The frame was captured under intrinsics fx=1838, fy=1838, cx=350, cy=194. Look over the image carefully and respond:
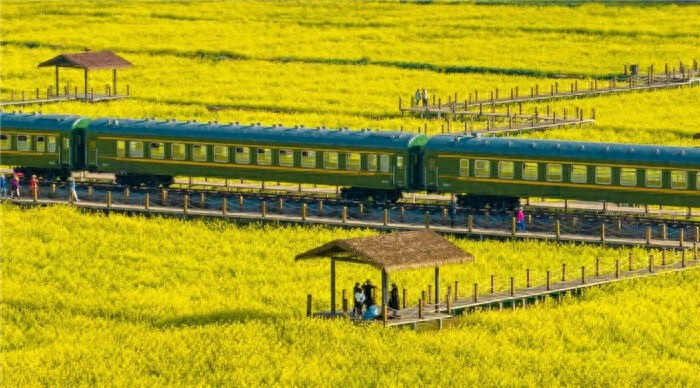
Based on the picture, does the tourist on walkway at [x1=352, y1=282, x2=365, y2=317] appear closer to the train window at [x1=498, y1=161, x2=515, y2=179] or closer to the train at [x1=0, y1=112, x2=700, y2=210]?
the train at [x1=0, y1=112, x2=700, y2=210]

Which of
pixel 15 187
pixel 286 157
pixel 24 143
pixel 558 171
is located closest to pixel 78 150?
pixel 24 143

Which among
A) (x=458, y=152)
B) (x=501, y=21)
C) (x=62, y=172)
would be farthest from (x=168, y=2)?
(x=458, y=152)

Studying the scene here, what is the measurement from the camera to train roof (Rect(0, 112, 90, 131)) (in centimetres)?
7026

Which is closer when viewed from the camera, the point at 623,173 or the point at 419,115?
the point at 623,173

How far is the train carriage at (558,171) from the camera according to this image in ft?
198

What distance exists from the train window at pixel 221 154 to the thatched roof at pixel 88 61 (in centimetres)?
2301

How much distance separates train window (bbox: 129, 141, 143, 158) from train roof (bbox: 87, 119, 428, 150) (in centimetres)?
31

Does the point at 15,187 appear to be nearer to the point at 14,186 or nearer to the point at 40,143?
the point at 14,186

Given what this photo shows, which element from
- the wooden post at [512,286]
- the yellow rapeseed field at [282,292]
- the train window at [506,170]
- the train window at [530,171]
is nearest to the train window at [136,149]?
the yellow rapeseed field at [282,292]

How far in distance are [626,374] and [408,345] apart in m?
5.40

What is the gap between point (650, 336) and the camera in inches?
1848

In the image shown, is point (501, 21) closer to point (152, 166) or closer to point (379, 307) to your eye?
point (152, 166)

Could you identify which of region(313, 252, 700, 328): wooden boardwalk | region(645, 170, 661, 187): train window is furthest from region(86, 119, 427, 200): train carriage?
region(313, 252, 700, 328): wooden boardwalk

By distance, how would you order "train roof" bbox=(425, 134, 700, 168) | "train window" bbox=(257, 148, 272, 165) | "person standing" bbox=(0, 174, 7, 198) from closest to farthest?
"train roof" bbox=(425, 134, 700, 168), "person standing" bbox=(0, 174, 7, 198), "train window" bbox=(257, 148, 272, 165)
